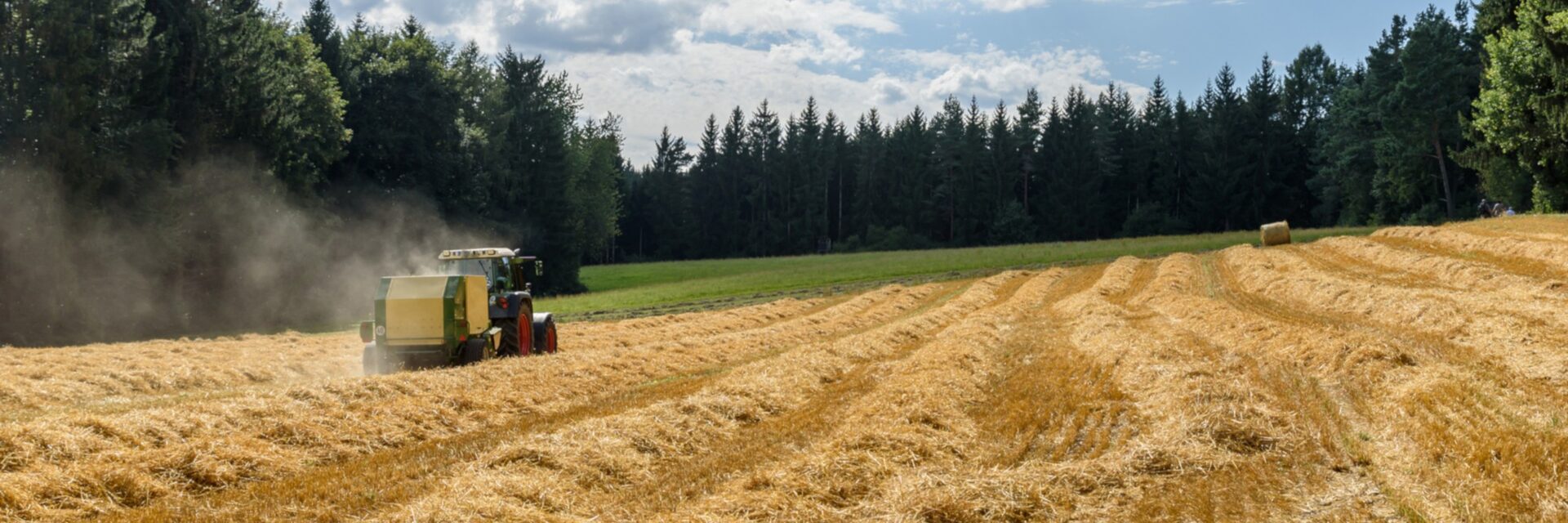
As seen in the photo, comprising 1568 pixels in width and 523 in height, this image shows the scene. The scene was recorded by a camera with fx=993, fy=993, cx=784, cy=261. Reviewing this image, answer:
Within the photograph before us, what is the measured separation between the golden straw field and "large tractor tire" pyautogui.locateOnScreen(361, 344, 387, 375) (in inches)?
80.5

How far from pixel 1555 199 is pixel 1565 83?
289 inches

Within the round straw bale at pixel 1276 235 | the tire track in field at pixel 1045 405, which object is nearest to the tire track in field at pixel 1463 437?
the tire track in field at pixel 1045 405

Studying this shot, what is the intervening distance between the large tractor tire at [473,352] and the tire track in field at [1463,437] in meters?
12.5

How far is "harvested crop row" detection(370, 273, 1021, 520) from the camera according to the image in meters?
7.27

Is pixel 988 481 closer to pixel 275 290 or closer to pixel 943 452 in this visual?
pixel 943 452

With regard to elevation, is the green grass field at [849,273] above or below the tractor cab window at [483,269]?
below

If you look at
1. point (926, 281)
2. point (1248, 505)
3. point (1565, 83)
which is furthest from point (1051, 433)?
point (1565, 83)

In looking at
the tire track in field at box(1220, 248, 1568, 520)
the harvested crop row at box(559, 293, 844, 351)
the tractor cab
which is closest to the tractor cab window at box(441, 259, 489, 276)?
the tractor cab

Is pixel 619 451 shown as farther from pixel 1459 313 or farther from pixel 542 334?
pixel 1459 313

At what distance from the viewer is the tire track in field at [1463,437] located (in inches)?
260

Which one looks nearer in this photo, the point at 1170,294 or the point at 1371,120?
the point at 1170,294

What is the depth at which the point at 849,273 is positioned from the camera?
4506 centimetres

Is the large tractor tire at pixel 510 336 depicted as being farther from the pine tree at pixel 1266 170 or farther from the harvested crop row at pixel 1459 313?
the pine tree at pixel 1266 170

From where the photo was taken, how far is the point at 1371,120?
6669 cm
